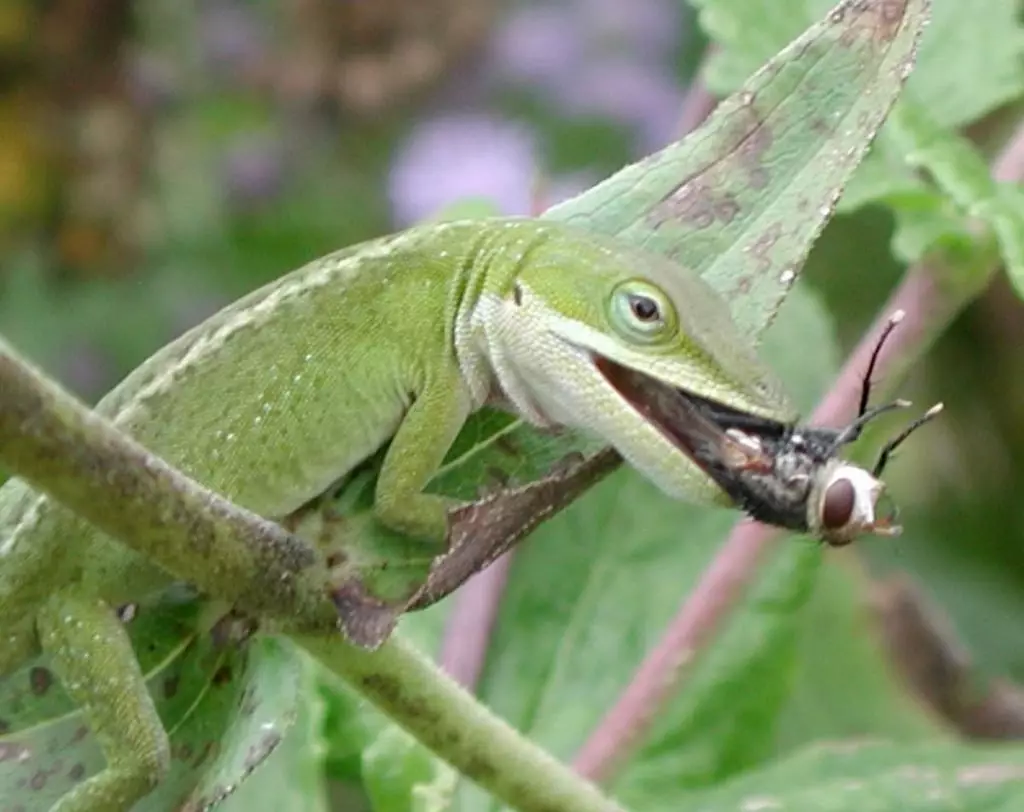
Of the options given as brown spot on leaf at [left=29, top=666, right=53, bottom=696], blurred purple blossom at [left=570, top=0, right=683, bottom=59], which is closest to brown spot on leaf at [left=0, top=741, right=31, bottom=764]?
brown spot on leaf at [left=29, top=666, right=53, bottom=696]

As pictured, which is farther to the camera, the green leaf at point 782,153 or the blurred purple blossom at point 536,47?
the blurred purple blossom at point 536,47

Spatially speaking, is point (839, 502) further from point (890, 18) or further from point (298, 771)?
point (298, 771)

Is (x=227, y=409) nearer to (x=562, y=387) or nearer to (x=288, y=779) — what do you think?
(x=562, y=387)

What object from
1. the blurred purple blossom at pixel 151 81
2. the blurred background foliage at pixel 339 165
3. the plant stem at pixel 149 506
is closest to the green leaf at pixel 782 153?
the plant stem at pixel 149 506

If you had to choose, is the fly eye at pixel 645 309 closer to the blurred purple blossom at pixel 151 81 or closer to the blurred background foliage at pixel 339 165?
the blurred background foliage at pixel 339 165

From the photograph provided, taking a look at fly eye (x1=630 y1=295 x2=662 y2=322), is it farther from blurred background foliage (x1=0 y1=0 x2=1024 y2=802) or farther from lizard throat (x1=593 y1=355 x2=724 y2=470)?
blurred background foliage (x1=0 y1=0 x2=1024 y2=802)

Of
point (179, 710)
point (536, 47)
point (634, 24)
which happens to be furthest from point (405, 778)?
point (634, 24)
